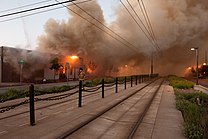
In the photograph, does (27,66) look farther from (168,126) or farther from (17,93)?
(168,126)

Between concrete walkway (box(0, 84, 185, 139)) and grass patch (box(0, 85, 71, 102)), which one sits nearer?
concrete walkway (box(0, 84, 185, 139))

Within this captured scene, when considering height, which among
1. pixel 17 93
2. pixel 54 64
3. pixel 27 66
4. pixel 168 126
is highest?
pixel 54 64

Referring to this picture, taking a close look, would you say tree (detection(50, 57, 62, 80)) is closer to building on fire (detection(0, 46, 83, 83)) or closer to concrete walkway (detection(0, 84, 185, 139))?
building on fire (detection(0, 46, 83, 83))

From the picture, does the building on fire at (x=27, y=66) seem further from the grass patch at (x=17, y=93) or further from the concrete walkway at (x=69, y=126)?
the concrete walkway at (x=69, y=126)

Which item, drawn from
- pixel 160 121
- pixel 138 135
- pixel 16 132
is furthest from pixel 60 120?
pixel 160 121

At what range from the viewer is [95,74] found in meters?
41.5

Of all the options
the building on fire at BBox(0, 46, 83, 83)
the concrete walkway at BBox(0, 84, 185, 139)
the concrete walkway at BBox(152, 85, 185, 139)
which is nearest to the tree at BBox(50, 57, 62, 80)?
the building on fire at BBox(0, 46, 83, 83)

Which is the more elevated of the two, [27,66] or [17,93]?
[27,66]

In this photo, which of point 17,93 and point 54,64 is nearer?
point 17,93

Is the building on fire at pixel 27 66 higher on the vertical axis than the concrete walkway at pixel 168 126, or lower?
higher

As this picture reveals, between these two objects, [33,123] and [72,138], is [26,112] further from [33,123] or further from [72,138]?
[72,138]

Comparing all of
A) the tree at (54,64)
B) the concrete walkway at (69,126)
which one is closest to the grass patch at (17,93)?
the concrete walkway at (69,126)

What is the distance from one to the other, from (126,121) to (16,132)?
2.87m

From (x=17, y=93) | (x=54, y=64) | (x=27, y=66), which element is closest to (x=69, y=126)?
(x=17, y=93)
